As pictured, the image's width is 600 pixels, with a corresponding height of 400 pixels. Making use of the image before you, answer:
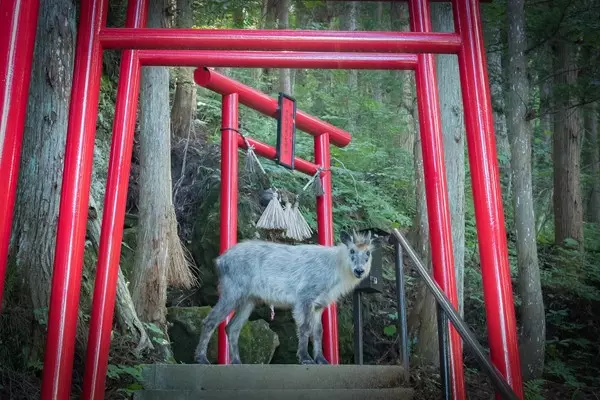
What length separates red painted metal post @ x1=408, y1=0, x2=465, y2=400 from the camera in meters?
3.99

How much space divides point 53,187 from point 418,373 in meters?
4.50

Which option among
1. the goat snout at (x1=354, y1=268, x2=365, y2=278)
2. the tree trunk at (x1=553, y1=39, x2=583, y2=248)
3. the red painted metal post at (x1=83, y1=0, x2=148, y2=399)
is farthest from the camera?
the tree trunk at (x1=553, y1=39, x2=583, y2=248)

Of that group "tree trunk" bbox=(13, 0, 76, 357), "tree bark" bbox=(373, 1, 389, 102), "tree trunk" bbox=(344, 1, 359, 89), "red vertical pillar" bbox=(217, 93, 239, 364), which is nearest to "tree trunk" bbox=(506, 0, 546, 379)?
Answer: "red vertical pillar" bbox=(217, 93, 239, 364)

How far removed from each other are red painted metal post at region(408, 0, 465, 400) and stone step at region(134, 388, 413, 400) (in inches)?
32.3

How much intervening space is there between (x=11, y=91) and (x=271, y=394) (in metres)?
2.94

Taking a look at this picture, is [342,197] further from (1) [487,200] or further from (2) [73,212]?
(2) [73,212]

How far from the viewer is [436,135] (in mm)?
4254

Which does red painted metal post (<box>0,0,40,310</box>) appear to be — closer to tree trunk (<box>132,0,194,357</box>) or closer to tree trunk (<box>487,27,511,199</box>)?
tree trunk (<box>132,0,194,357</box>)

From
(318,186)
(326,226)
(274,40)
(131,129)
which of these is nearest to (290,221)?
(326,226)

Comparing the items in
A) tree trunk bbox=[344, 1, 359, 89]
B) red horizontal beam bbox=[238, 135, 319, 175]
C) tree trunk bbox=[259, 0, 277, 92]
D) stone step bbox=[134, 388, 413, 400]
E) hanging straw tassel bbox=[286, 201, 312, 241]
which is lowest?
stone step bbox=[134, 388, 413, 400]

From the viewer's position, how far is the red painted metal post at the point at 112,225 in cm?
334

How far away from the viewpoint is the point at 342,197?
13891 mm

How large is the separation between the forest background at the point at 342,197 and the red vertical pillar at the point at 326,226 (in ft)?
3.04

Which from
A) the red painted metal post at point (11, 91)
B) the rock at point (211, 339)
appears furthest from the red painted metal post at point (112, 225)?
the rock at point (211, 339)
